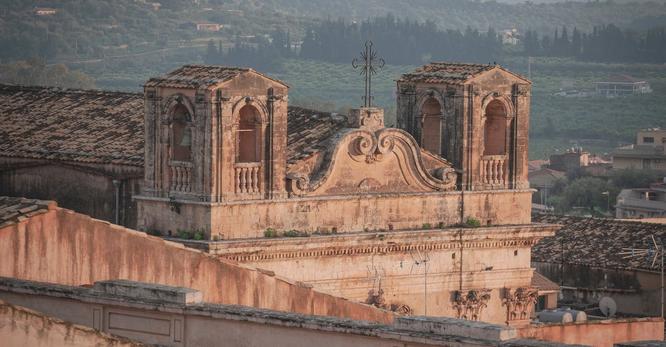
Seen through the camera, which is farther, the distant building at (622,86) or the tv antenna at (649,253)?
the distant building at (622,86)

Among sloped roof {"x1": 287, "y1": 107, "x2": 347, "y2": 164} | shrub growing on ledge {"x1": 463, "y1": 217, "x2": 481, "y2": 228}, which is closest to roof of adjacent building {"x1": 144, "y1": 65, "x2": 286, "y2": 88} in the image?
sloped roof {"x1": 287, "y1": 107, "x2": 347, "y2": 164}

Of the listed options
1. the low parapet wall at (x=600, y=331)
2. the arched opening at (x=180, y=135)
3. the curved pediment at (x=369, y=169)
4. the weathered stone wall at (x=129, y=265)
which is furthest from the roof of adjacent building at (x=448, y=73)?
the weathered stone wall at (x=129, y=265)

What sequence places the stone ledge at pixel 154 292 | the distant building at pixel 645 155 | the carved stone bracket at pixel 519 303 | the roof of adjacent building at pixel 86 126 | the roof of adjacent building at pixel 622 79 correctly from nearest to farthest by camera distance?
the stone ledge at pixel 154 292
the roof of adjacent building at pixel 86 126
the carved stone bracket at pixel 519 303
the distant building at pixel 645 155
the roof of adjacent building at pixel 622 79

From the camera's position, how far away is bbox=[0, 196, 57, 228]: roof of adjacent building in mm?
33938

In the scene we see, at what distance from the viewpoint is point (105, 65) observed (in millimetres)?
174375

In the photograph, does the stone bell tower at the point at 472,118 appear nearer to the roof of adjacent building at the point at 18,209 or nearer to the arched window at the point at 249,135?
the arched window at the point at 249,135

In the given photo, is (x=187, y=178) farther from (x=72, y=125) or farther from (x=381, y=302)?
(x=72, y=125)

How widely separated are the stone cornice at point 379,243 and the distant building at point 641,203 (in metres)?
42.1

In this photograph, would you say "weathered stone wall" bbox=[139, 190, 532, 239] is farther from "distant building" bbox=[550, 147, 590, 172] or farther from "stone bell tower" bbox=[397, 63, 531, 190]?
"distant building" bbox=[550, 147, 590, 172]

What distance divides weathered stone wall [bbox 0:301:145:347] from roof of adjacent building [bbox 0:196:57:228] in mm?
6467

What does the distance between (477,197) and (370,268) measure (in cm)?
289

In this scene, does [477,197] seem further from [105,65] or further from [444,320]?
[105,65]

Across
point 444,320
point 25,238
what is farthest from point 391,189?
point 444,320

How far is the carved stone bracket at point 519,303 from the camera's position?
1972 inches
